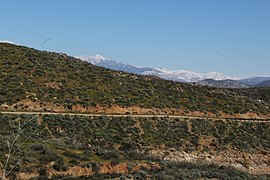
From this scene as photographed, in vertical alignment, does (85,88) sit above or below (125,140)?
above

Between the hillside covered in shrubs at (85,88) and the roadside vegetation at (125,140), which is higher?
the hillside covered in shrubs at (85,88)

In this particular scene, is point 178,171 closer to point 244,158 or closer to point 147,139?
point 147,139

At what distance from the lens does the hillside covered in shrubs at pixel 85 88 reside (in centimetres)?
5422

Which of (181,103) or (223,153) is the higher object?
(181,103)

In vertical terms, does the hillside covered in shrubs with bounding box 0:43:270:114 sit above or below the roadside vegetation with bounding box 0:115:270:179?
above

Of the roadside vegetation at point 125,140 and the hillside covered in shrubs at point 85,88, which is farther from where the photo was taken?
the hillside covered in shrubs at point 85,88

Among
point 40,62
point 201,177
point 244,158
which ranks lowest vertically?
point 244,158

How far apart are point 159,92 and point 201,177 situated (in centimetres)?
4518

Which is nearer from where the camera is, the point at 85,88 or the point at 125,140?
the point at 125,140

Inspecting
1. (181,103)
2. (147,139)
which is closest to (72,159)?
(147,139)

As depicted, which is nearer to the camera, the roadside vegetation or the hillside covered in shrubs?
the roadside vegetation

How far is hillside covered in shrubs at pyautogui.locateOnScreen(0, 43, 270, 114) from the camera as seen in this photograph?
178 ft

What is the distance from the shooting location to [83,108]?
175ft

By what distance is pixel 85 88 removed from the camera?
60.8 m
